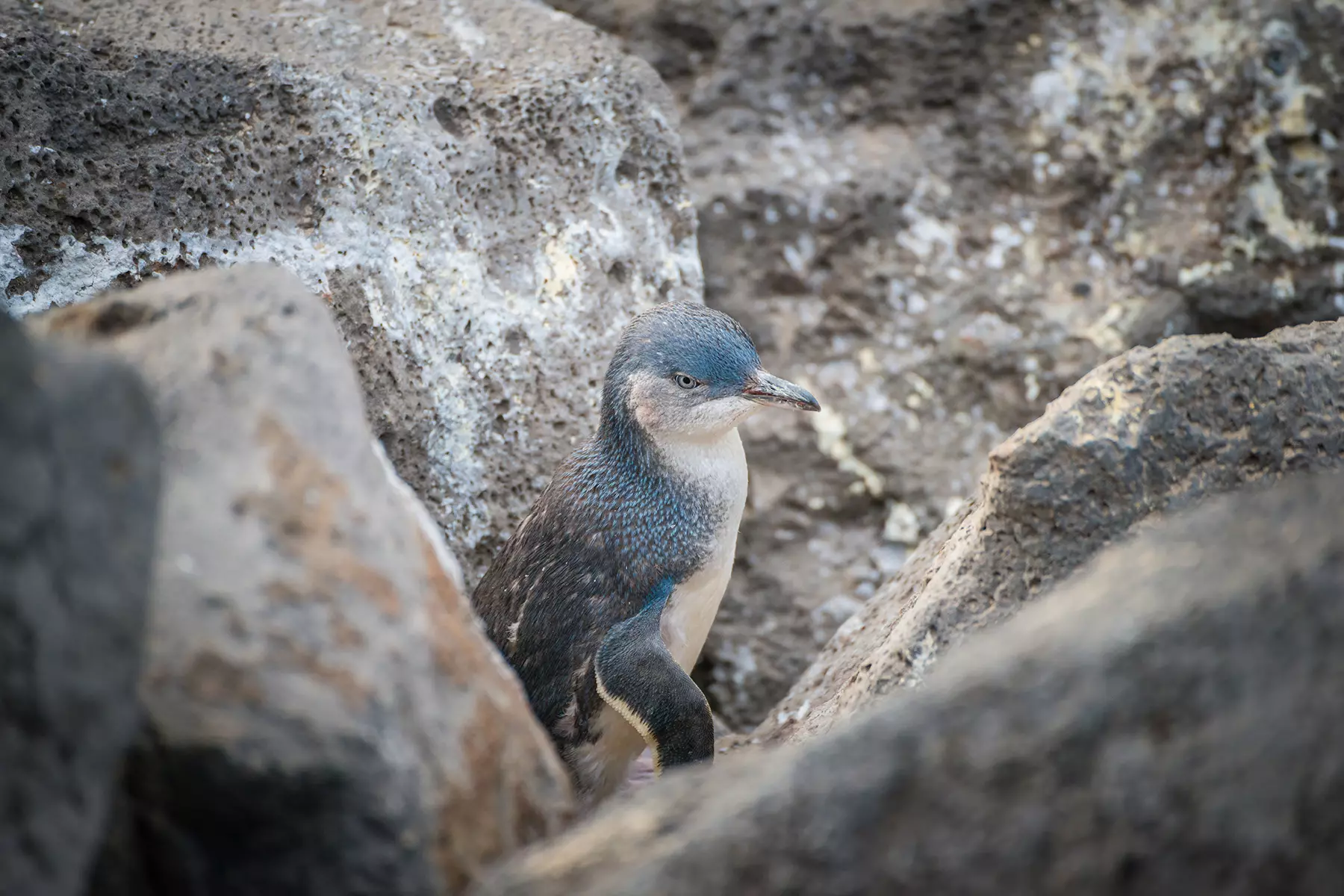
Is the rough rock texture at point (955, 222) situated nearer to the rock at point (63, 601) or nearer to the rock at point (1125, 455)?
the rock at point (1125, 455)

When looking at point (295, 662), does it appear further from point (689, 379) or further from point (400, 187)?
point (400, 187)

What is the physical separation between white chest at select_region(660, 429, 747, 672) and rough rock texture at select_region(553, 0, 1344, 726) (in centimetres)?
93

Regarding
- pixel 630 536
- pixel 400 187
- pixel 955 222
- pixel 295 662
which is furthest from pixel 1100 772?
pixel 955 222

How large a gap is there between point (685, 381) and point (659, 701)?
88cm

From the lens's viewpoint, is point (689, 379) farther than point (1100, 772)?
Yes

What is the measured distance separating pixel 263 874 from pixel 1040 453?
1805 millimetres

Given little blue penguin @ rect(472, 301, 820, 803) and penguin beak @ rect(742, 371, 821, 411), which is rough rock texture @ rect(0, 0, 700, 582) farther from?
penguin beak @ rect(742, 371, 821, 411)

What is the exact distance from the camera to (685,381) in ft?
11.0

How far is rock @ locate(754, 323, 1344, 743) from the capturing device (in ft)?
8.74

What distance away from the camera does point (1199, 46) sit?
15.3 feet

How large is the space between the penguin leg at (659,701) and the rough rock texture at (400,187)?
2.61 ft

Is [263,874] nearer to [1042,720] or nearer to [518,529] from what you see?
[1042,720]

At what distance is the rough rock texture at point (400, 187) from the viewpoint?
10.8ft

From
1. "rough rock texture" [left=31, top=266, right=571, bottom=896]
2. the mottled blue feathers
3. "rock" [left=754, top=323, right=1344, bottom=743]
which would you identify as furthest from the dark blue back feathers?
"rough rock texture" [left=31, top=266, right=571, bottom=896]
